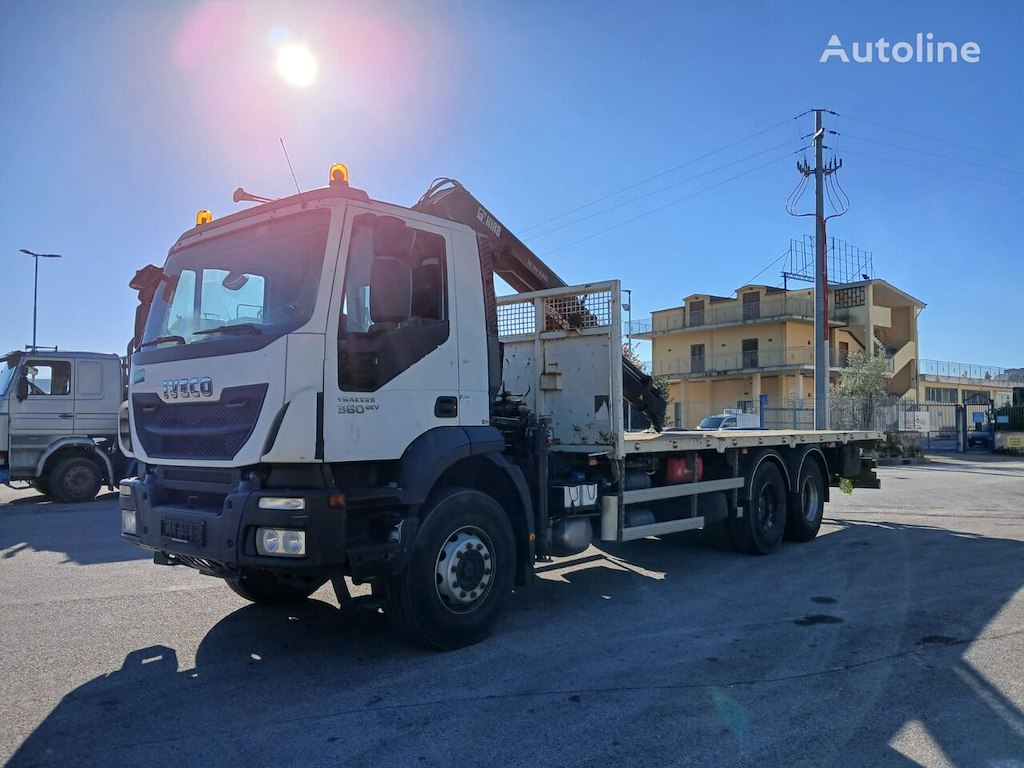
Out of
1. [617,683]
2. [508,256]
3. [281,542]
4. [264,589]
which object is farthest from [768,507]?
[281,542]


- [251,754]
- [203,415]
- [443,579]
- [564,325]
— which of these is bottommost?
[251,754]

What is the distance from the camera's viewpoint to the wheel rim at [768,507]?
9242mm

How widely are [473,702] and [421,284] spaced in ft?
9.03

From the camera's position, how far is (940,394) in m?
61.2

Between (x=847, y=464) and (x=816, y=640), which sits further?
(x=847, y=464)

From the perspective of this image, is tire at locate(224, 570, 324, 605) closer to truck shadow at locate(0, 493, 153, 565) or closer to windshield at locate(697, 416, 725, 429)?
truck shadow at locate(0, 493, 153, 565)

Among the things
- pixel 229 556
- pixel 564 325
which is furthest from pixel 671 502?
pixel 229 556

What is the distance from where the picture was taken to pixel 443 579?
5.20 metres

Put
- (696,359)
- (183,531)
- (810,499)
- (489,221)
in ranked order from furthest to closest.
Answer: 1. (696,359)
2. (810,499)
3. (489,221)
4. (183,531)

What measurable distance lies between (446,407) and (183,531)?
188 cm

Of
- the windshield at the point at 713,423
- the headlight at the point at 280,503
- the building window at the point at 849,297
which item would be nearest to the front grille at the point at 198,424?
the headlight at the point at 280,503

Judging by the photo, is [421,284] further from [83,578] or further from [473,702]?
[83,578]

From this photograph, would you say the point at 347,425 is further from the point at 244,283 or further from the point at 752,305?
the point at 752,305

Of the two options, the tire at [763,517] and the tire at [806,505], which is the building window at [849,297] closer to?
the tire at [806,505]
